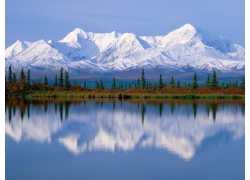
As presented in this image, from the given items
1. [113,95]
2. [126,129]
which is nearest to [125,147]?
[126,129]

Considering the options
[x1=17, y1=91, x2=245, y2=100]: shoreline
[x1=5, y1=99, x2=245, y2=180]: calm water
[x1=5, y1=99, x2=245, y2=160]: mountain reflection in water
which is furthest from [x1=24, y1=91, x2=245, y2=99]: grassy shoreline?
[x1=5, y1=99, x2=245, y2=180]: calm water

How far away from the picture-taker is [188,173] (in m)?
18.5

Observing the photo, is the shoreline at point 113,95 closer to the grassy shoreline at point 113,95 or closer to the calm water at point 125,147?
the grassy shoreline at point 113,95

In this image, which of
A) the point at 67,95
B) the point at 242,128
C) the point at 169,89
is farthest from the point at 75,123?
the point at 169,89

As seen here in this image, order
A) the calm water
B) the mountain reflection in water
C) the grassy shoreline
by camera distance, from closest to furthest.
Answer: the calm water, the mountain reflection in water, the grassy shoreline

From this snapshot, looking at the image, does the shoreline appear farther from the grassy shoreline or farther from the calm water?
the calm water

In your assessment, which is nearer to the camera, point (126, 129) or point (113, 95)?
point (126, 129)

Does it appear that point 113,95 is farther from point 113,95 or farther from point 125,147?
point 125,147

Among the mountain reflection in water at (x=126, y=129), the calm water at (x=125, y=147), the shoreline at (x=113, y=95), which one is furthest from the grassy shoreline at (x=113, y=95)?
the calm water at (x=125, y=147)

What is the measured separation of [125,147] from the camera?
2409cm

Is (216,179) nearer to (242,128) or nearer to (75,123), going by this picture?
(242,128)

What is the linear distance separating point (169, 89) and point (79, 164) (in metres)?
74.0

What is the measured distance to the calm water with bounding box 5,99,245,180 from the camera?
61.6 ft
